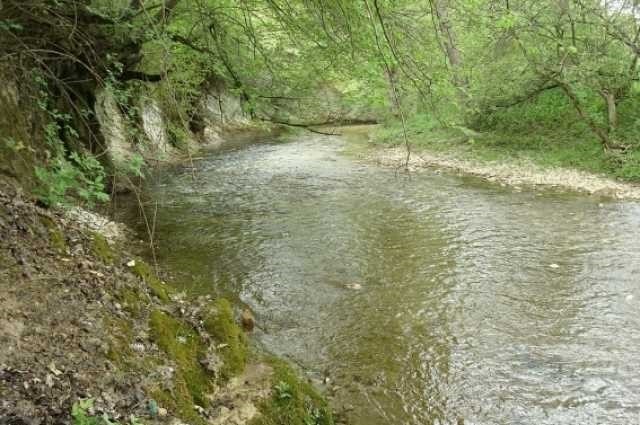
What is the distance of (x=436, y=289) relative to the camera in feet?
23.0

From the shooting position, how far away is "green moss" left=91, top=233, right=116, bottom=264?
15.8ft

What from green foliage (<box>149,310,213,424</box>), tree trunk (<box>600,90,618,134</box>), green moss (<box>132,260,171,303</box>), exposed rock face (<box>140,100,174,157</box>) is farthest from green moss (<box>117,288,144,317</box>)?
tree trunk (<box>600,90,618,134</box>)

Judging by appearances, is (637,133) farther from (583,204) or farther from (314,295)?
(314,295)

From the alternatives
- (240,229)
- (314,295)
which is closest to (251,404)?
(314,295)

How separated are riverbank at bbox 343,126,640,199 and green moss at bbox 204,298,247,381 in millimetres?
10576

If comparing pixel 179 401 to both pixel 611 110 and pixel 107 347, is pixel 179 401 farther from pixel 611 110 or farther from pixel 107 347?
pixel 611 110

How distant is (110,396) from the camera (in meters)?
2.90

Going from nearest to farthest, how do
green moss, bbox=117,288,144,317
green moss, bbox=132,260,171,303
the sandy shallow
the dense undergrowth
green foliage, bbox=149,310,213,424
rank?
green foliage, bbox=149,310,213,424
green moss, bbox=117,288,144,317
green moss, bbox=132,260,171,303
the sandy shallow
the dense undergrowth

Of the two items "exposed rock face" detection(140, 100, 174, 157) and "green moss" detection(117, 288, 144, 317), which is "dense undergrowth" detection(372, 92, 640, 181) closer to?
"exposed rock face" detection(140, 100, 174, 157)

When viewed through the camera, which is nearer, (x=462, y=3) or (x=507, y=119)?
(x=462, y=3)

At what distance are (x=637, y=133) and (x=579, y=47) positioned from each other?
3.16 m

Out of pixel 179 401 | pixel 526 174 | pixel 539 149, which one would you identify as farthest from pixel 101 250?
pixel 539 149

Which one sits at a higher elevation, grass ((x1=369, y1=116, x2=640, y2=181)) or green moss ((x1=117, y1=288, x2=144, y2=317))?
grass ((x1=369, y1=116, x2=640, y2=181))

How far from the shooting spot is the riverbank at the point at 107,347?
278cm
